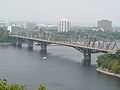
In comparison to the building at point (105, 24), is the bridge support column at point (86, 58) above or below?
below

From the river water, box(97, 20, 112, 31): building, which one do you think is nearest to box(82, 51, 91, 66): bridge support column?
the river water

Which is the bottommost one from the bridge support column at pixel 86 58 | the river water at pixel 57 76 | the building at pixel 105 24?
the river water at pixel 57 76

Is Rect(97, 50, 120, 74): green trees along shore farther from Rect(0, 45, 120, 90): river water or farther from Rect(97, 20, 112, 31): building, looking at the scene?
Rect(97, 20, 112, 31): building

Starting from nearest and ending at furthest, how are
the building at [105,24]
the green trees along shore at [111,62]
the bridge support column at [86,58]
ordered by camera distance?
the green trees along shore at [111,62] < the bridge support column at [86,58] < the building at [105,24]

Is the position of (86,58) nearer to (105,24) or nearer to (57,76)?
(57,76)

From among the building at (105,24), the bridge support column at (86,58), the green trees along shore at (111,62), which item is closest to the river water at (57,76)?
the green trees along shore at (111,62)

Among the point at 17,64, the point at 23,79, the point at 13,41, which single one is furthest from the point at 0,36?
the point at 23,79

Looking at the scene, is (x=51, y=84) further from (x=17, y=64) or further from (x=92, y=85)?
(x=17, y=64)

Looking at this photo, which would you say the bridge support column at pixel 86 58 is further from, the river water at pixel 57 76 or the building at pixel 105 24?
the building at pixel 105 24

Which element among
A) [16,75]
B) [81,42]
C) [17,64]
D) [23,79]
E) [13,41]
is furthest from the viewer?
[13,41]
